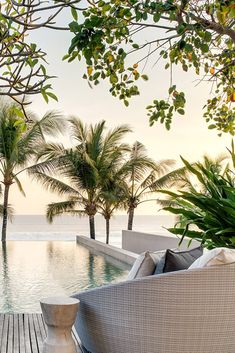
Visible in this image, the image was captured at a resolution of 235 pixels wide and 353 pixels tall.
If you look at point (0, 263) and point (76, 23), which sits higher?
point (76, 23)

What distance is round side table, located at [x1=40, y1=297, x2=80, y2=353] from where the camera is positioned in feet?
7.61

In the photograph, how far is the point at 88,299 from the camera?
7.91ft

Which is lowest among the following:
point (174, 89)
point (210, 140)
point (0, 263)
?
point (0, 263)

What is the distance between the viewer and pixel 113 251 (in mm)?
8648

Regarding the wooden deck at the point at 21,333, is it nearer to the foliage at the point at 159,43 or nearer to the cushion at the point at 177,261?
the cushion at the point at 177,261

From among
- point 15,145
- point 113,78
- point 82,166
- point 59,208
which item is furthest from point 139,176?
point 113,78

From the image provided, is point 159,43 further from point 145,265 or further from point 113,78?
point 145,265

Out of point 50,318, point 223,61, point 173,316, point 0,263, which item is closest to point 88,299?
point 50,318

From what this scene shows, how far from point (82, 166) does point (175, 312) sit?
33.3 ft

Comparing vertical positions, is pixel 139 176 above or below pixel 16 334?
above

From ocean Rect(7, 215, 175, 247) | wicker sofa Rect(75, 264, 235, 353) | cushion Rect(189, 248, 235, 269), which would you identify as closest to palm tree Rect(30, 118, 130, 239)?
ocean Rect(7, 215, 175, 247)

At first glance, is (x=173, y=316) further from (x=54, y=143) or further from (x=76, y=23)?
(x=54, y=143)

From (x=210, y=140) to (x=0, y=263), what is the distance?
33.6 ft

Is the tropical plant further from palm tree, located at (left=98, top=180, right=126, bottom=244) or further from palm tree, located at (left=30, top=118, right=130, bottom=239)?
palm tree, located at (left=98, top=180, right=126, bottom=244)
